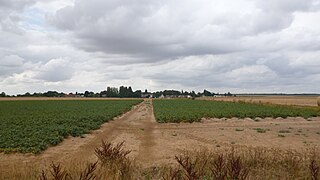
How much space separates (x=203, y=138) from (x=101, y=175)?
1298 cm

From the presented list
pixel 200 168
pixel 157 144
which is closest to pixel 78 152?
pixel 157 144

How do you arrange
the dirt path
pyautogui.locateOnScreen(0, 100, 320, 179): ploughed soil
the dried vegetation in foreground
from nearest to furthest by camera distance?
the dried vegetation in foreground → the dirt path → pyautogui.locateOnScreen(0, 100, 320, 179): ploughed soil

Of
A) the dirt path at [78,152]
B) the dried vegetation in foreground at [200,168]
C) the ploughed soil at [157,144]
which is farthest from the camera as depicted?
the ploughed soil at [157,144]

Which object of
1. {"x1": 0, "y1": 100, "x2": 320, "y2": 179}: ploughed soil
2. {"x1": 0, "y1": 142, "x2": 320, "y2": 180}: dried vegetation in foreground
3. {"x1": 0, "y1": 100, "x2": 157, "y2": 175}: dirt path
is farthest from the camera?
{"x1": 0, "y1": 100, "x2": 320, "y2": 179}: ploughed soil

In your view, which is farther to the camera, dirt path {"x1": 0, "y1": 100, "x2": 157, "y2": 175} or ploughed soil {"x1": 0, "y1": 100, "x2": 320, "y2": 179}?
ploughed soil {"x1": 0, "y1": 100, "x2": 320, "y2": 179}

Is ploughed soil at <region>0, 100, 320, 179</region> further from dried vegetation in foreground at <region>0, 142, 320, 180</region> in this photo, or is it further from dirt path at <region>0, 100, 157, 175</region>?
dried vegetation in foreground at <region>0, 142, 320, 180</region>

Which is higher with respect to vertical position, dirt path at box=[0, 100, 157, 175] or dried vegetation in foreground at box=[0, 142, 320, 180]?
dried vegetation in foreground at box=[0, 142, 320, 180]

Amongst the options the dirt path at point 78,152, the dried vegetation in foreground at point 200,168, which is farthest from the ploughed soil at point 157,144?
the dried vegetation in foreground at point 200,168

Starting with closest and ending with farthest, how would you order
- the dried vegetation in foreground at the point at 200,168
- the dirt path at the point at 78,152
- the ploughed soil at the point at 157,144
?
the dried vegetation in foreground at the point at 200,168 → the dirt path at the point at 78,152 → the ploughed soil at the point at 157,144

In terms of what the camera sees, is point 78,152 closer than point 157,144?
Yes

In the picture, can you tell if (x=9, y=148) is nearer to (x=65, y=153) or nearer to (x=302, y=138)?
(x=65, y=153)

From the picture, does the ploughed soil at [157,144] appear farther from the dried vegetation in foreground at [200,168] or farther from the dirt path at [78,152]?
the dried vegetation in foreground at [200,168]

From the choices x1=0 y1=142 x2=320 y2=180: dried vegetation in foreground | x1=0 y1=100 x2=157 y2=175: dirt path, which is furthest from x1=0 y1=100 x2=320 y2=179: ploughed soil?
x1=0 y1=142 x2=320 y2=180: dried vegetation in foreground

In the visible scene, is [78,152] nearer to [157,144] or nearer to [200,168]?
[157,144]
